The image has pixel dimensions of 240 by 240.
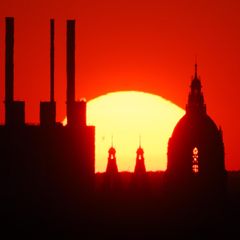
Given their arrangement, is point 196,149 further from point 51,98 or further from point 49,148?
point 51,98

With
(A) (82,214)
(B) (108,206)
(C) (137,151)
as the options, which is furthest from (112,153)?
(A) (82,214)

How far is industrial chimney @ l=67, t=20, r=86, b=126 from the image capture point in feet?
415

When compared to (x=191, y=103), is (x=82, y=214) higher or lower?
lower

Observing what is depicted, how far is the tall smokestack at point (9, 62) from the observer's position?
411 feet

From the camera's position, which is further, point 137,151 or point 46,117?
point 137,151

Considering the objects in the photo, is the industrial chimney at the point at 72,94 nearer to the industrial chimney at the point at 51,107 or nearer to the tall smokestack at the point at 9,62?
the industrial chimney at the point at 51,107

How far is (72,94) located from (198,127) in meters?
38.0

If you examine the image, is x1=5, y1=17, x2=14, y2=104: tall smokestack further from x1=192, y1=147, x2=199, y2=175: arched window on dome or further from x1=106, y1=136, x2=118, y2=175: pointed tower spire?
x1=192, y1=147, x2=199, y2=175: arched window on dome

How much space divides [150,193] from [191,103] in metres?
8.49

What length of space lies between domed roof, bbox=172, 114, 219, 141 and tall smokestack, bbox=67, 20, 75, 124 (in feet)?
121

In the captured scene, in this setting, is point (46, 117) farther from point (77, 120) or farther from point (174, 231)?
point (174, 231)

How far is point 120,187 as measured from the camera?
152875mm

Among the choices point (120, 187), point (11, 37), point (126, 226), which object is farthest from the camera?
point (120, 187)

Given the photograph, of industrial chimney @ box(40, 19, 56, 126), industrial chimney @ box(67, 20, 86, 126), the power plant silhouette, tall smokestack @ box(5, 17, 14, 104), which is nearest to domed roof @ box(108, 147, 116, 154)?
the power plant silhouette
